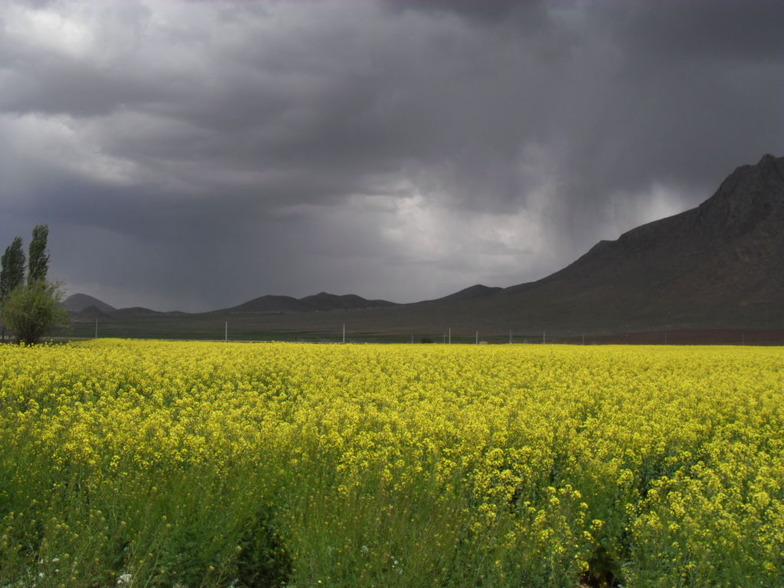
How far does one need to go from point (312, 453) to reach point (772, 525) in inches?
173

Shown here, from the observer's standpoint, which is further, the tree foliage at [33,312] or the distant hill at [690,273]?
the distant hill at [690,273]

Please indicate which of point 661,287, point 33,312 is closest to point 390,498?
point 33,312

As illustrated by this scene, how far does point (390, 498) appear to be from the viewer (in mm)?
6934

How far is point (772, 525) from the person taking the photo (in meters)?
6.51

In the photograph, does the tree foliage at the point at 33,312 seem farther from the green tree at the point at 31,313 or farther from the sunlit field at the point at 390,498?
the sunlit field at the point at 390,498

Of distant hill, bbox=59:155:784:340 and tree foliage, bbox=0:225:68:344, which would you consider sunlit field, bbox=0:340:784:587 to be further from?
distant hill, bbox=59:155:784:340

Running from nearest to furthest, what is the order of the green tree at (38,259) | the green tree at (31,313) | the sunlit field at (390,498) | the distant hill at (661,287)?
the sunlit field at (390,498)
the green tree at (31,313)
the green tree at (38,259)
the distant hill at (661,287)

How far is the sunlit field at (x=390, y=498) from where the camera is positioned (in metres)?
5.80

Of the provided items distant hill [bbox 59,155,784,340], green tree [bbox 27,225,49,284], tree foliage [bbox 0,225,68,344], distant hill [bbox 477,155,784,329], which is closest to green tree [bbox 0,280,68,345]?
tree foliage [bbox 0,225,68,344]

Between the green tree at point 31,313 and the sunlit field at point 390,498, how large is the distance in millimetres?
26303

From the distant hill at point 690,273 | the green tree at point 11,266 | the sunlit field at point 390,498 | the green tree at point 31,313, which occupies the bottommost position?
the sunlit field at point 390,498

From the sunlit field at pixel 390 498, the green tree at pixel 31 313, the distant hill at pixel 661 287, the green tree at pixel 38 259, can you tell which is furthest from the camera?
the distant hill at pixel 661 287

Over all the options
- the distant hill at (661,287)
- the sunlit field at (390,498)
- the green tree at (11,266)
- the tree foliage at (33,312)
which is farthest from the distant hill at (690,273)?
the sunlit field at (390,498)

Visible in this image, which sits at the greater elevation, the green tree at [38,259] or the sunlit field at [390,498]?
the green tree at [38,259]
